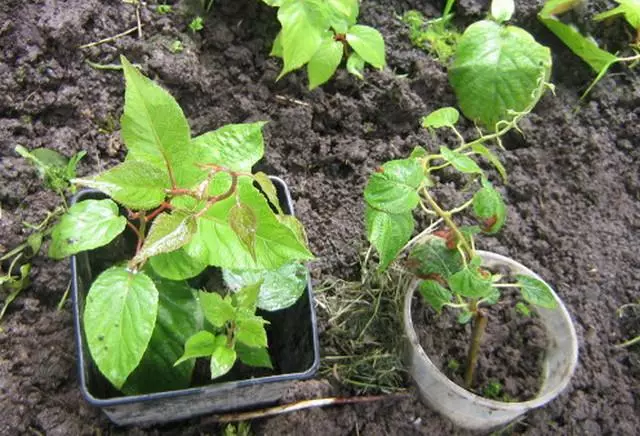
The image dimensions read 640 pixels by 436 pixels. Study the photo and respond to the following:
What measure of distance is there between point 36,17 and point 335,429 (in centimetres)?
98

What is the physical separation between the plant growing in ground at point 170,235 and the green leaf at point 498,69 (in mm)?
665

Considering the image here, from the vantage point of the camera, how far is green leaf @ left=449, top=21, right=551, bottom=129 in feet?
4.55

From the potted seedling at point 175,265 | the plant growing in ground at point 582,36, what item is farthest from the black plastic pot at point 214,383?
the plant growing in ground at point 582,36

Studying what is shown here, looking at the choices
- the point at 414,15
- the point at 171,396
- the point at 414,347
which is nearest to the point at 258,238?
the point at 171,396

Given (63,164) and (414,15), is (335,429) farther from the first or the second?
(414,15)

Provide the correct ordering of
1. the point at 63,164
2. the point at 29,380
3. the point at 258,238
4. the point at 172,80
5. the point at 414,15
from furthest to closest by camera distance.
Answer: the point at 414,15 → the point at 172,80 → the point at 63,164 → the point at 29,380 → the point at 258,238

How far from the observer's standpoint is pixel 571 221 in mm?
1402

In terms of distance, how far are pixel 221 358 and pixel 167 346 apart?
11cm

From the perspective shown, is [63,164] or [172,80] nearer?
[63,164]

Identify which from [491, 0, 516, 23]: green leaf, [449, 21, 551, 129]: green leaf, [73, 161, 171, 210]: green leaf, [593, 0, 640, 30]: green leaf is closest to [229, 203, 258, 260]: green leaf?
[73, 161, 171, 210]: green leaf

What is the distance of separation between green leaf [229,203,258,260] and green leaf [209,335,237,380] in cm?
17

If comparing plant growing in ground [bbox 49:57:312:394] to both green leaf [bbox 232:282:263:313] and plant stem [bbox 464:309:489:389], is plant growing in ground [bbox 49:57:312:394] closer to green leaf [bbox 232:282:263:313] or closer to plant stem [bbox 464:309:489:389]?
green leaf [bbox 232:282:263:313]

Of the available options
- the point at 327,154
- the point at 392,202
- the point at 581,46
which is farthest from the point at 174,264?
the point at 581,46

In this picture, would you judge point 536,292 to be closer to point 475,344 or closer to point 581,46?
point 475,344
